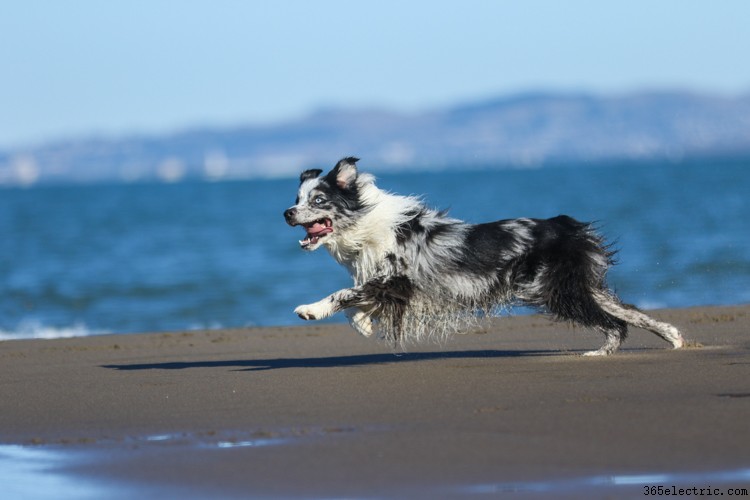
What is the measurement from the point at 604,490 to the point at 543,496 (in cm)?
27

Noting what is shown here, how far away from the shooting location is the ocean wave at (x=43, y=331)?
1475cm

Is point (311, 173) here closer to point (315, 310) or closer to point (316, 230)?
point (316, 230)

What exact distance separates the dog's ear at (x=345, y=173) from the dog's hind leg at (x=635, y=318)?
203cm

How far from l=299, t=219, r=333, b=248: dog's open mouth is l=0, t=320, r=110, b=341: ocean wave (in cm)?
583

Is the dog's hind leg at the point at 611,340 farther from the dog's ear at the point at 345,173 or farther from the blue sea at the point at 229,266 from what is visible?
the dog's ear at the point at 345,173

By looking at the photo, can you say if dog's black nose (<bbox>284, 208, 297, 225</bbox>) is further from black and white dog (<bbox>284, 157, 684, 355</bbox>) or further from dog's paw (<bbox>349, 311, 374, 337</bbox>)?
dog's paw (<bbox>349, 311, 374, 337</bbox>)

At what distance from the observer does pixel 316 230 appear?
9.31 m

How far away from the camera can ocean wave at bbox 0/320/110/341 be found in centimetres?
1475

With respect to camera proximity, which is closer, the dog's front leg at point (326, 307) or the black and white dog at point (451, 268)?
the dog's front leg at point (326, 307)

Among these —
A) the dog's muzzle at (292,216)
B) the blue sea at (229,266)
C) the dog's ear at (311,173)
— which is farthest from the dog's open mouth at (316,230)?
the blue sea at (229,266)

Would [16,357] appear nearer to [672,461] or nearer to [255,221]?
[672,461]

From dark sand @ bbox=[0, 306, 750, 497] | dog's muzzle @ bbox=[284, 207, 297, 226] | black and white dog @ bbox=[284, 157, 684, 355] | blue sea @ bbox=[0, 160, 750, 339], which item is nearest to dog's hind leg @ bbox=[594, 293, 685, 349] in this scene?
black and white dog @ bbox=[284, 157, 684, 355]

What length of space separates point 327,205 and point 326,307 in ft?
2.75

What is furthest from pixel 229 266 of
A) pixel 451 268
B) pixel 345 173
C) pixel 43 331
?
pixel 451 268
